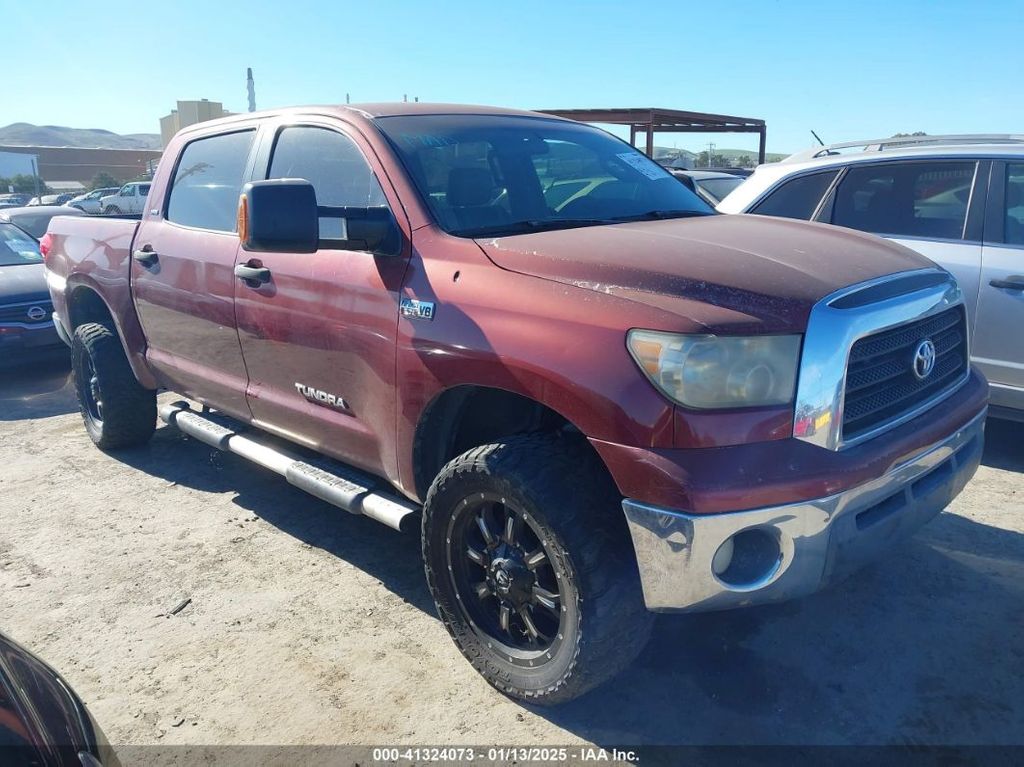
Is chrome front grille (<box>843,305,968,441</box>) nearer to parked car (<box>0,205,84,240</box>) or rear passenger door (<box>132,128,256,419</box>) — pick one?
rear passenger door (<box>132,128,256,419</box>)

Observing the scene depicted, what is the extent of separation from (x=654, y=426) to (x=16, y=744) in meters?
1.55

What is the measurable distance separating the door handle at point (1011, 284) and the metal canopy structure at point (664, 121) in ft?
40.0

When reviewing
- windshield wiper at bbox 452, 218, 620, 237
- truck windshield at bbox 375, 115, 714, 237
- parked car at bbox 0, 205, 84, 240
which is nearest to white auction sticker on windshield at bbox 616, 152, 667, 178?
truck windshield at bbox 375, 115, 714, 237

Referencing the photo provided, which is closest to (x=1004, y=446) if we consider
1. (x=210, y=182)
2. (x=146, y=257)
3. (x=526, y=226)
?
(x=526, y=226)

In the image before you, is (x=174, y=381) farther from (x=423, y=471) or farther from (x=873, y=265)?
(x=873, y=265)

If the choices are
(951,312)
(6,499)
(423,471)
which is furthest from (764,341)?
(6,499)

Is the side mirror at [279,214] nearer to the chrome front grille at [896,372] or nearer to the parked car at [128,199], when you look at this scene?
the chrome front grille at [896,372]

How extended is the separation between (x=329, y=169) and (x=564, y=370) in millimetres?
1676

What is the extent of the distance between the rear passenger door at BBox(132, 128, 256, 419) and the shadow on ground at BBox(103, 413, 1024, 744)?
1117mm

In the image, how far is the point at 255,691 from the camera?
9.33 ft

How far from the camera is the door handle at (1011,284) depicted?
14.3 ft

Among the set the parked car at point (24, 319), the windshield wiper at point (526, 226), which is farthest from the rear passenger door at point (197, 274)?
the parked car at point (24, 319)

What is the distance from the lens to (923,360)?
2.65 metres

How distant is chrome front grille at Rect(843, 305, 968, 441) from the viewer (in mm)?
2391
